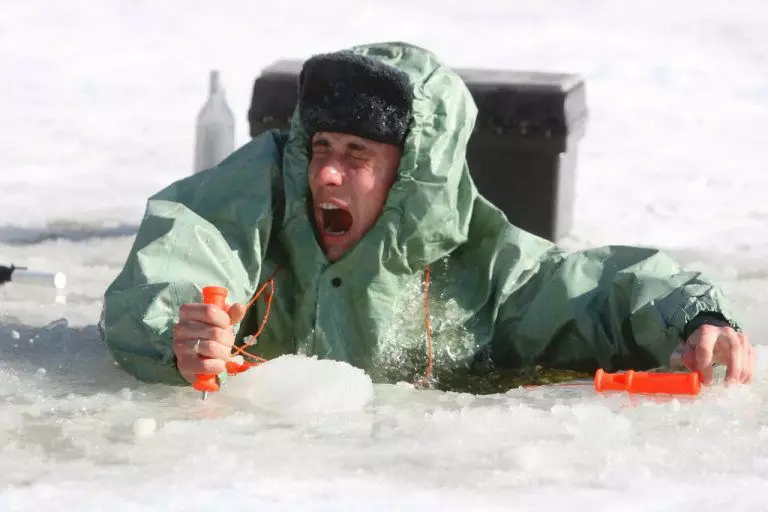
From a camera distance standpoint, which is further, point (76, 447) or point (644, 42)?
point (644, 42)

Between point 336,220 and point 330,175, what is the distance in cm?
20

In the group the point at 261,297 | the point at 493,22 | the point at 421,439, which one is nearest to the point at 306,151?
the point at 261,297

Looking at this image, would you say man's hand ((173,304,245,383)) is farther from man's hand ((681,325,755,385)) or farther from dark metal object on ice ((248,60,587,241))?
dark metal object on ice ((248,60,587,241))

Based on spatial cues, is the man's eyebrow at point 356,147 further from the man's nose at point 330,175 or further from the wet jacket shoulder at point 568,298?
the wet jacket shoulder at point 568,298

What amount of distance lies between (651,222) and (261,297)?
3933 millimetres

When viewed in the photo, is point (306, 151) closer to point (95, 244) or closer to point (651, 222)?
point (95, 244)

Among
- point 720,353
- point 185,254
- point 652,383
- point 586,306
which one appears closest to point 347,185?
point 185,254

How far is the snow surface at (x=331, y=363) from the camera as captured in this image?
9.23 ft

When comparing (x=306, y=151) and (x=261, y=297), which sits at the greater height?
(x=306, y=151)

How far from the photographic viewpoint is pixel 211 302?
323 cm

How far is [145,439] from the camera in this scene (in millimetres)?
3057

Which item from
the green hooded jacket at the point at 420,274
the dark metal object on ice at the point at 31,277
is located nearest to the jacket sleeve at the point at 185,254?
the green hooded jacket at the point at 420,274

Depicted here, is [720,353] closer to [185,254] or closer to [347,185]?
[347,185]

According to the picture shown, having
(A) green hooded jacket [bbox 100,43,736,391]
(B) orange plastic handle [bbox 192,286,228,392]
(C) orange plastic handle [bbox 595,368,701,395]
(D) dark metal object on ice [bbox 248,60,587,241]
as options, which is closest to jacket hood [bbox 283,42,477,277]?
(A) green hooded jacket [bbox 100,43,736,391]
